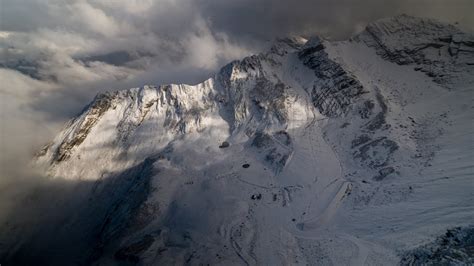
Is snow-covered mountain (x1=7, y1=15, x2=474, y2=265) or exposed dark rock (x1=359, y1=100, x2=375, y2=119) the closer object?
snow-covered mountain (x1=7, y1=15, x2=474, y2=265)

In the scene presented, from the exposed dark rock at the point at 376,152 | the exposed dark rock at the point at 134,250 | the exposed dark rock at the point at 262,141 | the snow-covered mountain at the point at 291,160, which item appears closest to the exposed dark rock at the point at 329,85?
the snow-covered mountain at the point at 291,160

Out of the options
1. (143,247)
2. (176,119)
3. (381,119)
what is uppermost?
(381,119)

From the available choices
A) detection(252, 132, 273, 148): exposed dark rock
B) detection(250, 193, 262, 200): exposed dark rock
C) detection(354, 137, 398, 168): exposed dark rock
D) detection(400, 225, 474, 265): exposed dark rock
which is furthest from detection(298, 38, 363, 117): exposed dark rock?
detection(400, 225, 474, 265): exposed dark rock

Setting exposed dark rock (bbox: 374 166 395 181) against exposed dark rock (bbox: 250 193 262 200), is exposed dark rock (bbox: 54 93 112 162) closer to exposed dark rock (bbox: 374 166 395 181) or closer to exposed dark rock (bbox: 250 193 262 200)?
exposed dark rock (bbox: 250 193 262 200)

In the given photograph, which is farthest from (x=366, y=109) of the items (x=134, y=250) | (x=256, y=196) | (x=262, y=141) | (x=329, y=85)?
(x=134, y=250)

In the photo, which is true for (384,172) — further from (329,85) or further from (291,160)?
(329,85)

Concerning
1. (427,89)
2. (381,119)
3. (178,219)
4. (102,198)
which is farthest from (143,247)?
(427,89)

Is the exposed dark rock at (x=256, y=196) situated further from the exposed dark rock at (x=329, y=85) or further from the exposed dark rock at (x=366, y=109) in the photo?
the exposed dark rock at (x=366, y=109)

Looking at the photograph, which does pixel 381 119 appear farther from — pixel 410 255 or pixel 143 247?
pixel 143 247

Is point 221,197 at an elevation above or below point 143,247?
above
